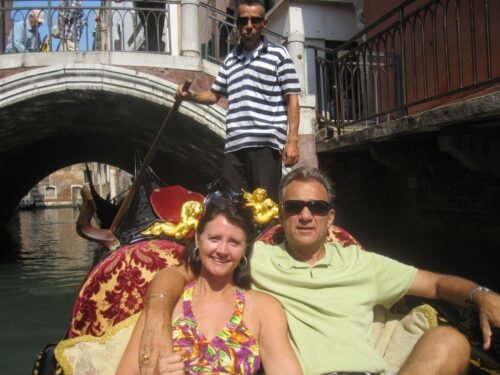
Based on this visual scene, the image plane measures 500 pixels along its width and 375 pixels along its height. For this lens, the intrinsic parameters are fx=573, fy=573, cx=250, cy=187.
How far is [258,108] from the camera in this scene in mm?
1960

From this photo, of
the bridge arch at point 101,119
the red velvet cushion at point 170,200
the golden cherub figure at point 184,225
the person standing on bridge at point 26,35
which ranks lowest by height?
the golden cherub figure at point 184,225

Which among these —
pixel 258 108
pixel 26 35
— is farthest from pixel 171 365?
pixel 26 35

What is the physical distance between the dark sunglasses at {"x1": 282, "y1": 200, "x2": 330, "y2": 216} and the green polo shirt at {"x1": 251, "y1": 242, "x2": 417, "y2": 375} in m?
0.11

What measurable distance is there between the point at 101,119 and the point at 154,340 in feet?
14.4

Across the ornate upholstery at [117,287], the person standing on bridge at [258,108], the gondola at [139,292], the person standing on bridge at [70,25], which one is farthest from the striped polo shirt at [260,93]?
the person standing on bridge at [70,25]

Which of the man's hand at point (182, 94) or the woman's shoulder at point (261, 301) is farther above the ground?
the man's hand at point (182, 94)

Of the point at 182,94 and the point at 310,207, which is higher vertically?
the point at 182,94

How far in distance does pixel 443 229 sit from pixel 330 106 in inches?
45.5

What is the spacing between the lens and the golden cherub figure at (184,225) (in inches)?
53.8

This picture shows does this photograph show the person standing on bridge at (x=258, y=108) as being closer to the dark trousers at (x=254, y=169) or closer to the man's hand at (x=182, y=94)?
the dark trousers at (x=254, y=169)

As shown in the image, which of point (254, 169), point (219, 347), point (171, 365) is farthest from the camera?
point (254, 169)

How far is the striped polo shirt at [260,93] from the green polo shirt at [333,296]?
66 centimetres

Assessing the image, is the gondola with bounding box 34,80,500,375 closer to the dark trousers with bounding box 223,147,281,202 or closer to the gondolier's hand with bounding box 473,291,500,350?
the gondolier's hand with bounding box 473,291,500,350

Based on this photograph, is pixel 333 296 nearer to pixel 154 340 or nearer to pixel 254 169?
pixel 154 340
